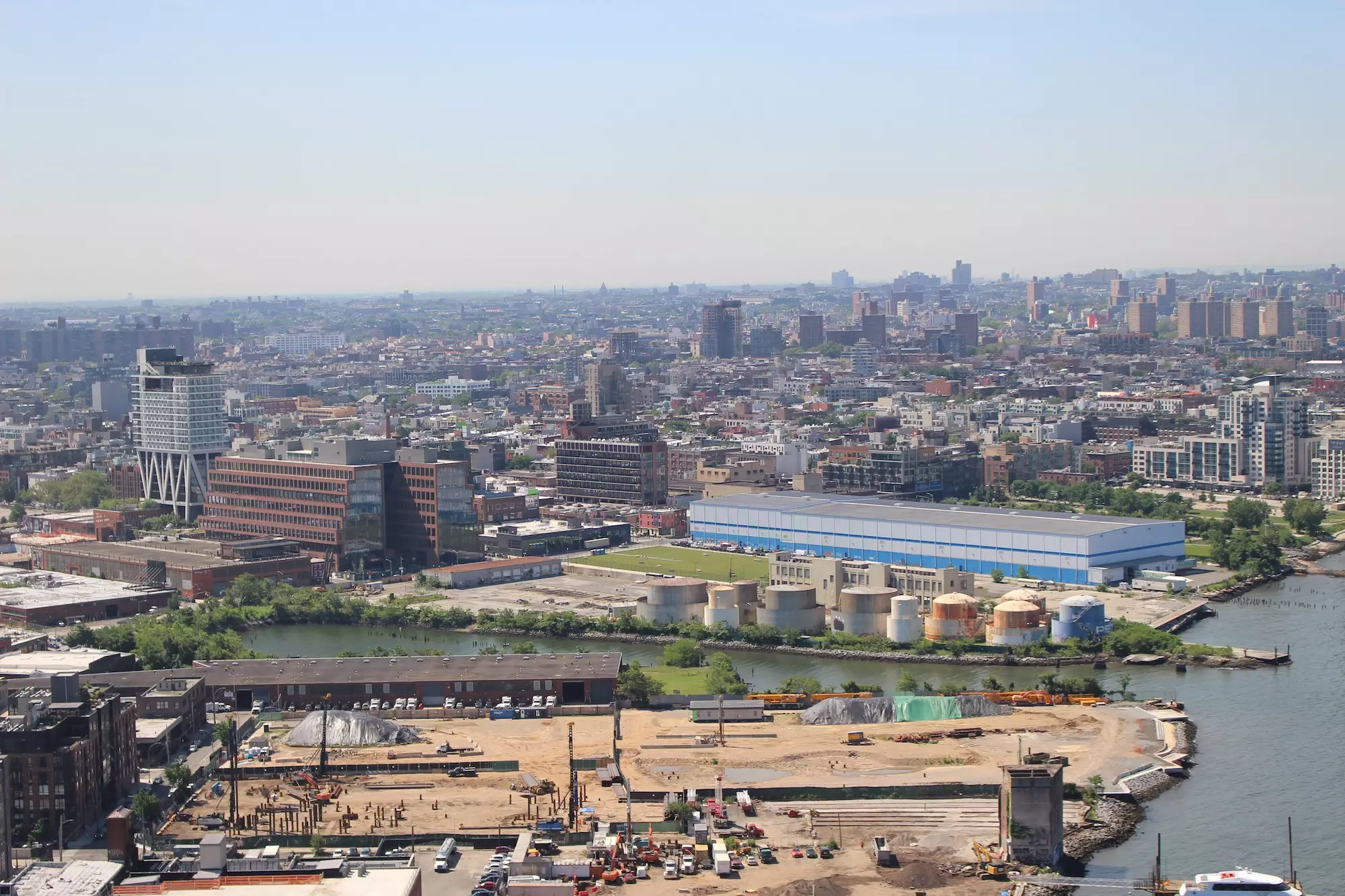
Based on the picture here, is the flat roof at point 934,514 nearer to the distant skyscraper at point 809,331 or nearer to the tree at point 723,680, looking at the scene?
the tree at point 723,680

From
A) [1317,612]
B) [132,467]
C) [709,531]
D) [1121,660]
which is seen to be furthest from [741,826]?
[132,467]

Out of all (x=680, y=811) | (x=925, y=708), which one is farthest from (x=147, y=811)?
(x=925, y=708)

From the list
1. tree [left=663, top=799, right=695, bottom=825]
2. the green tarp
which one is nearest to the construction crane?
tree [left=663, top=799, right=695, bottom=825]

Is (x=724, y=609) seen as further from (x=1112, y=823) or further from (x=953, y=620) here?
(x=1112, y=823)

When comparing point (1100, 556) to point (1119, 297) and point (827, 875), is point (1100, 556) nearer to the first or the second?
point (827, 875)

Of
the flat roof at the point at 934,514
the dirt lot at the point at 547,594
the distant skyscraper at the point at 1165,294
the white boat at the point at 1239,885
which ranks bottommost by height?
the dirt lot at the point at 547,594

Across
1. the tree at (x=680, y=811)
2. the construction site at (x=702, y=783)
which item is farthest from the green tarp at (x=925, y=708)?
the tree at (x=680, y=811)

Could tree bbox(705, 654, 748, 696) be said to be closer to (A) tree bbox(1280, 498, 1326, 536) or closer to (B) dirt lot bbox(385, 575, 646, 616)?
(B) dirt lot bbox(385, 575, 646, 616)
